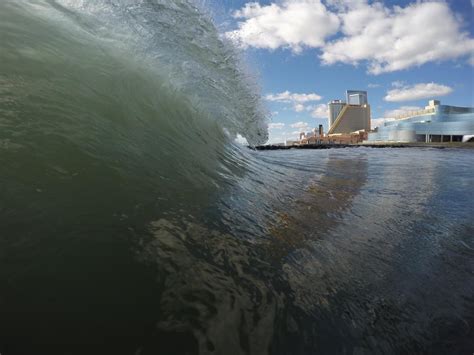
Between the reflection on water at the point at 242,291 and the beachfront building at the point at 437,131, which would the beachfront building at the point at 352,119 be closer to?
the beachfront building at the point at 437,131

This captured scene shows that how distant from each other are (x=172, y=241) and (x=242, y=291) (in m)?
0.50

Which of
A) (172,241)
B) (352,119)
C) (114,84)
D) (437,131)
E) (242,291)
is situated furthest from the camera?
(352,119)

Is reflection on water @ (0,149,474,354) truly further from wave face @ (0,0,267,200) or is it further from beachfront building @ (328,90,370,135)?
beachfront building @ (328,90,370,135)

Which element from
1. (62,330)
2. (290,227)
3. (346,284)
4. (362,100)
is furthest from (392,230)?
(362,100)

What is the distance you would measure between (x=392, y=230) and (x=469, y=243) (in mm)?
547

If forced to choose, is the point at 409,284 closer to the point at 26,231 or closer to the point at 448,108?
the point at 26,231

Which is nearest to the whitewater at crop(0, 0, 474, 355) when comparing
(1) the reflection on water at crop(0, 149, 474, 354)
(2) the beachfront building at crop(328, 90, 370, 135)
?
(1) the reflection on water at crop(0, 149, 474, 354)

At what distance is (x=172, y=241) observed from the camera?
1718mm

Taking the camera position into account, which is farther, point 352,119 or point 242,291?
point 352,119

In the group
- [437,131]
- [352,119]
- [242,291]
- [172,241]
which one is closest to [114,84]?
[172,241]

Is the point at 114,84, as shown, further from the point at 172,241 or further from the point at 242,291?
the point at 242,291

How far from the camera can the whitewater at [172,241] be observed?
118 centimetres

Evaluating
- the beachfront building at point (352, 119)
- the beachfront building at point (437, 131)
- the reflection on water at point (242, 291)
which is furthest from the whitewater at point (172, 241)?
the beachfront building at point (352, 119)

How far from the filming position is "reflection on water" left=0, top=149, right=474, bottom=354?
1.12 m
